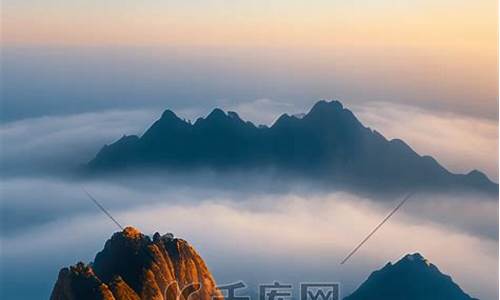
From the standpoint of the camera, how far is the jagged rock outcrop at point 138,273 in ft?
15.3

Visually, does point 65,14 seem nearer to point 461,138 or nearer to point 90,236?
point 90,236

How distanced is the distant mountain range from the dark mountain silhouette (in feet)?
1.40

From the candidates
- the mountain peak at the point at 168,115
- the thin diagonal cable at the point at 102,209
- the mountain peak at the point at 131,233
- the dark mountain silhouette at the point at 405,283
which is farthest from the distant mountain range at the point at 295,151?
the dark mountain silhouette at the point at 405,283

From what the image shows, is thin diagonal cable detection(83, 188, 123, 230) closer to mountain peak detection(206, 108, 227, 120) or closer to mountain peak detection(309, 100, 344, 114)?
mountain peak detection(206, 108, 227, 120)

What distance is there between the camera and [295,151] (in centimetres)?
504

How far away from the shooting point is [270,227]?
497 cm

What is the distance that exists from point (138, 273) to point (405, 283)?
1.46m

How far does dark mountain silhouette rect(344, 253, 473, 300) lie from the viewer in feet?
16.4

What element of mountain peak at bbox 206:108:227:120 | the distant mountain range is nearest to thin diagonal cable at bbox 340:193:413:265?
the distant mountain range

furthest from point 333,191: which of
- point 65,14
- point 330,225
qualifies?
point 65,14

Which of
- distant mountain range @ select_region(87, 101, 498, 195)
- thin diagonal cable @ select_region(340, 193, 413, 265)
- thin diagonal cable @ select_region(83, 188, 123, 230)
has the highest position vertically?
distant mountain range @ select_region(87, 101, 498, 195)

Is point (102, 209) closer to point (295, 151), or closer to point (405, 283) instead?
point (295, 151)

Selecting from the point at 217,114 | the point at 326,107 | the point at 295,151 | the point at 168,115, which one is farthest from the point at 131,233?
the point at 326,107

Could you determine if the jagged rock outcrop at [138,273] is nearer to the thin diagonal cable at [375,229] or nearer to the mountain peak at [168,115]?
the mountain peak at [168,115]
